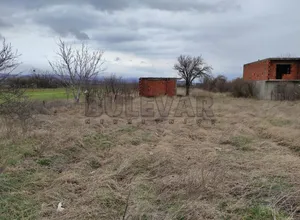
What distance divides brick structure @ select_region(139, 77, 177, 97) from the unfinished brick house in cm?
788

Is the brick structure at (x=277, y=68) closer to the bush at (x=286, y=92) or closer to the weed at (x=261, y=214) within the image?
the bush at (x=286, y=92)

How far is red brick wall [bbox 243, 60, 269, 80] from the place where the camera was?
65.6 ft

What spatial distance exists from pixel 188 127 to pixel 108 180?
4.91m

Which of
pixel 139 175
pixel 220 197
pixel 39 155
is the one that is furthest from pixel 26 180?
pixel 220 197

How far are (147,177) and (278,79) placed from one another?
1956cm

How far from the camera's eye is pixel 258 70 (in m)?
Answer: 22.2

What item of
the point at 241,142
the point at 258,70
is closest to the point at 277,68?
the point at 258,70

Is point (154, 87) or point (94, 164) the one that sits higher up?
point (154, 87)

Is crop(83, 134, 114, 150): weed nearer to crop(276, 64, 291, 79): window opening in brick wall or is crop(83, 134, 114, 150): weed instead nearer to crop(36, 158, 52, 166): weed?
crop(36, 158, 52, 166): weed

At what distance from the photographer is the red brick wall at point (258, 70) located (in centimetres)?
1998

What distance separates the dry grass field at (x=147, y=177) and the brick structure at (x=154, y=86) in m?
16.4

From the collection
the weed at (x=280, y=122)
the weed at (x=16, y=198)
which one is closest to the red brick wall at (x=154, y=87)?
the weed at (x=280, y=122)

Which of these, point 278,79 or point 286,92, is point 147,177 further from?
point 278,79

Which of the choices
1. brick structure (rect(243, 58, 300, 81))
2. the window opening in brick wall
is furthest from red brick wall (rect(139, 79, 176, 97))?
the window opening in brick wall
